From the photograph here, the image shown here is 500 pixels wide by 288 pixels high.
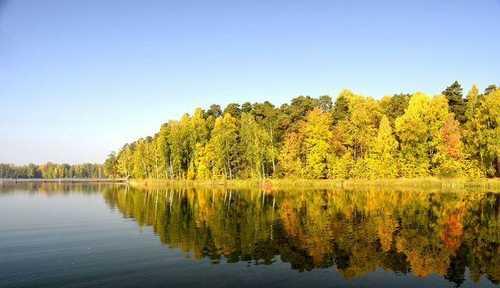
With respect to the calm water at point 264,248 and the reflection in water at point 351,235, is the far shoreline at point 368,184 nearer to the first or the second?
the reflection in water at point 351,235

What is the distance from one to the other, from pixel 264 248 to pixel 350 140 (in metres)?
68.1

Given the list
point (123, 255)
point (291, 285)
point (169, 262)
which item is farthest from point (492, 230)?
point (123, 255)

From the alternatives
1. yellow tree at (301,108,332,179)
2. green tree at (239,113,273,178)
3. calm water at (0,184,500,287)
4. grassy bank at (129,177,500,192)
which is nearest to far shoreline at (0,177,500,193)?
grassy bank at (129,177,500,192)

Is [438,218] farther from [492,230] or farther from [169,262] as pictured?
[169,262]

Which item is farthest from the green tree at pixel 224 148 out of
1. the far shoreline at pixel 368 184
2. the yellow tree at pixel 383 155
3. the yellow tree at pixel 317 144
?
the yellow tree at pixel 383 155

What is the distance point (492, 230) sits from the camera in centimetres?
2811

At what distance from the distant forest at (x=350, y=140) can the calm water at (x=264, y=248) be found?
40205mm

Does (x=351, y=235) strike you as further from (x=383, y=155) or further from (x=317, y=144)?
(x=317, y=144)

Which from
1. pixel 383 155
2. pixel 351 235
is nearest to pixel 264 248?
pixel 351 235

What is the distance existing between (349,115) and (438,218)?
212 ft

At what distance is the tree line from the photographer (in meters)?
77.8

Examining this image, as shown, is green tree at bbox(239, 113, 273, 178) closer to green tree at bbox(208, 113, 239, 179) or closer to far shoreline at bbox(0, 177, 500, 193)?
green tree at bbox(208, 113, 239, 179)

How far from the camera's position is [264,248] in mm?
23984

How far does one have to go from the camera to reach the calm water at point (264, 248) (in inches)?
703
